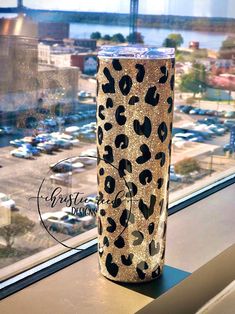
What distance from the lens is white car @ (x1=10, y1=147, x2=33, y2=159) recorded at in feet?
4.08

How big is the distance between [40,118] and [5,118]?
12 centimetres

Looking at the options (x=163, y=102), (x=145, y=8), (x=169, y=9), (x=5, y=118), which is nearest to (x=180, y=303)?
(x=163, y=102)

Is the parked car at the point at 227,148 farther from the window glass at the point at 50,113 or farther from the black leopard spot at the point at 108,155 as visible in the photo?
the black leopard spot at the point at 108,155

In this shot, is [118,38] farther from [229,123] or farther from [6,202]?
[229,123]

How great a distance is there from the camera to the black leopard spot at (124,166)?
1085mm

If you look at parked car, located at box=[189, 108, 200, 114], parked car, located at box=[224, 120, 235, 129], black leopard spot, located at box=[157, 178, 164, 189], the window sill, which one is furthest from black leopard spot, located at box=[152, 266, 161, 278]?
parked car, located at box=[224, 120, 235, 129]

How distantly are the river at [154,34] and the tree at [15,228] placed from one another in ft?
1.63

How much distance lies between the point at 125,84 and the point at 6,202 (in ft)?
1.46

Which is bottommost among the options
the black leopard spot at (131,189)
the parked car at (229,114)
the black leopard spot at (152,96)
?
the parked car at (229,114)

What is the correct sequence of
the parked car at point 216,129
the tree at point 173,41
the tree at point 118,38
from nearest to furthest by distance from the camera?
the tree at point 118,38, the tree at point 173,41, the parked car at point 216,129

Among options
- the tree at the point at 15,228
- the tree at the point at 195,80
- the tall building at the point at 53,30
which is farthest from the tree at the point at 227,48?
the tree at the point at 15,228

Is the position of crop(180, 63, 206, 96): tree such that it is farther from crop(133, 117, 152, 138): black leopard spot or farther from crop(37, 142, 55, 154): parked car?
crop(133, 117, 152, 138): black leopard spot

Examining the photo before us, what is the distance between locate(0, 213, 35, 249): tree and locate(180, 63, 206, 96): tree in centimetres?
87

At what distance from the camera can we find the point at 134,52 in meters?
1.04
